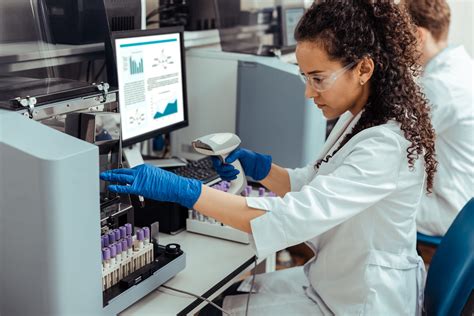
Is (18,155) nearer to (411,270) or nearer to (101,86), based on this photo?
(101,86)

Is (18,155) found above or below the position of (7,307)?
above

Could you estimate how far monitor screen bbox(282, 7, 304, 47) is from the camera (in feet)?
8.73

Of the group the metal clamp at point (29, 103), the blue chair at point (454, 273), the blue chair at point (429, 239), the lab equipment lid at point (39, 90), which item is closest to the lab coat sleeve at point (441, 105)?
the blue chair at point (429, 239)

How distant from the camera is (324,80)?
134 cm

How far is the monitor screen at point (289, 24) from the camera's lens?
2.66m

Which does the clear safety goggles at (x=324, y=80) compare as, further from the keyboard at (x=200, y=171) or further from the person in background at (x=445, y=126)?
the person in background at (x=445, y=126)

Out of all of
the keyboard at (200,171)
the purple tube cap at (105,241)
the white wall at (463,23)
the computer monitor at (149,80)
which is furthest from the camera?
the white wall at (463,23)

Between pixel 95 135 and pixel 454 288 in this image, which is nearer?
pixel 95 135

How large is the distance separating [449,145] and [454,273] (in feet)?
3.07

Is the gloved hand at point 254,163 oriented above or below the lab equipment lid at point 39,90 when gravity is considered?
below

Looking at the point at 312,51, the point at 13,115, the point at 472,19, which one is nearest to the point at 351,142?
the point at 312,51

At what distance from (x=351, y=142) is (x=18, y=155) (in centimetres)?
74

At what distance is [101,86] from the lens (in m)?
1.27

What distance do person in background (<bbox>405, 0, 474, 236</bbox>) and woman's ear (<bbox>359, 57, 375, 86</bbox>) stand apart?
883 millimetres
